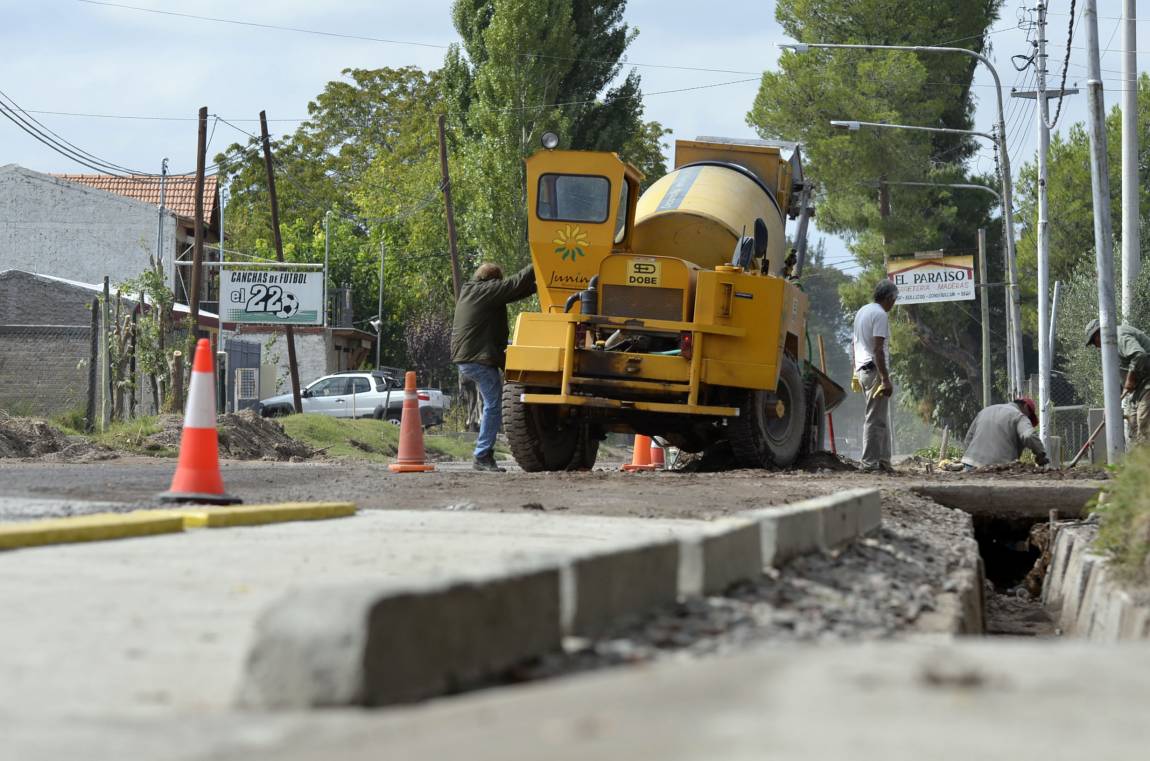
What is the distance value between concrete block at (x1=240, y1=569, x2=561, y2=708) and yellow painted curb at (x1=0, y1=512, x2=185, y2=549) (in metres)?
3.11

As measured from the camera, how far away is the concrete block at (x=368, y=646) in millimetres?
3123

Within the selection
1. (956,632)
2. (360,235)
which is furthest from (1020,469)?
(360,235)

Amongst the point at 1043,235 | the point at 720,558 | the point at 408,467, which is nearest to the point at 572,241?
the point at 408,467

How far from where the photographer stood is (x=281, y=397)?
36.9m

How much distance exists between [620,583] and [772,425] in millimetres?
10338

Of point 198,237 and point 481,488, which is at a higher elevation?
point 198,237

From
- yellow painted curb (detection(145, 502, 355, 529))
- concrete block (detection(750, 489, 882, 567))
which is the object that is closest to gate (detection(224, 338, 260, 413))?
yellow painted curb (detection(145, 502, 355, 529))

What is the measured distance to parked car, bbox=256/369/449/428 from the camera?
3569 centimetres

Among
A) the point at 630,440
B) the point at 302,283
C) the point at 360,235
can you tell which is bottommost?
the point at 630,440

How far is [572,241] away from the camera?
14039mm

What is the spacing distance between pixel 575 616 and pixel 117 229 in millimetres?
44474

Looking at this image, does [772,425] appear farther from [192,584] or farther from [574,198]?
[192,584]

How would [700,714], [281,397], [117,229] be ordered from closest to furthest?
1. [700,714]
2. [281,397]
3. [117,229]

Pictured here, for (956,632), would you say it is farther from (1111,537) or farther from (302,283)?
(302,283)
